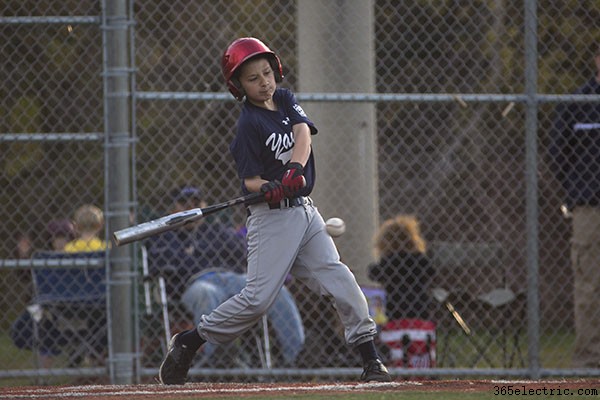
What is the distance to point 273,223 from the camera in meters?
5.69

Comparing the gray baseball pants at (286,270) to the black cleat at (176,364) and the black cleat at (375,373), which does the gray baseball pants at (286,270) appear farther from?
the black cleat at (176,364)

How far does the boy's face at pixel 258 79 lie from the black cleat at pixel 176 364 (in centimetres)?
131

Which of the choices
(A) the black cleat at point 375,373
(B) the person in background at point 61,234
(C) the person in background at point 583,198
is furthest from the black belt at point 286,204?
(B) the person in background at point 61,234

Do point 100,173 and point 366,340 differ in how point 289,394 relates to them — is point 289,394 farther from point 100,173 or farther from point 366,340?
point 100,173

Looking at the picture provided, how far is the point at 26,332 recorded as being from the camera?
8.55m

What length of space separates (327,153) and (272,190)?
269 cm

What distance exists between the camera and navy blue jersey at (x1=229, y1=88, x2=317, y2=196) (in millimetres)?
5656

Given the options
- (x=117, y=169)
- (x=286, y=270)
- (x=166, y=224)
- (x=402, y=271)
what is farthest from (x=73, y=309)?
(x=286, y=270)

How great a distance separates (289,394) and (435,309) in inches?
136

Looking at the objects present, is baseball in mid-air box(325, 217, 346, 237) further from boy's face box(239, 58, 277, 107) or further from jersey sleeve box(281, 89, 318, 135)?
boy's face box(239, 58, 277, 107)

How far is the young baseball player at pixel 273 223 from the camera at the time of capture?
18.6ft

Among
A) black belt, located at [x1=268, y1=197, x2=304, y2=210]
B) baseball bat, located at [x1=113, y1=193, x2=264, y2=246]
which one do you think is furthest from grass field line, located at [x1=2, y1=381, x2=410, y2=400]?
black belt, located at [x1=268, y1=197, x2=304, y2=210]

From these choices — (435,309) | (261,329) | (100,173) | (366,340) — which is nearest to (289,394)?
(366,340)

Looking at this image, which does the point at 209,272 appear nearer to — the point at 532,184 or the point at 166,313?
the point at 166,313
